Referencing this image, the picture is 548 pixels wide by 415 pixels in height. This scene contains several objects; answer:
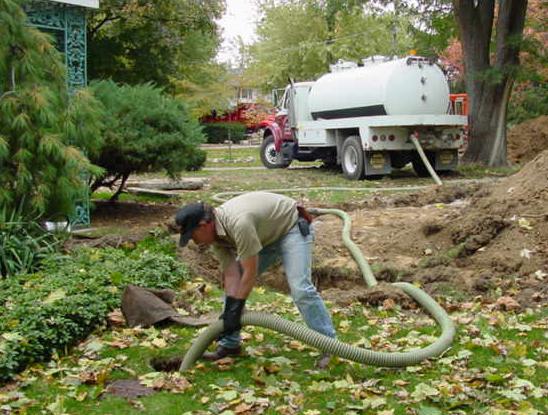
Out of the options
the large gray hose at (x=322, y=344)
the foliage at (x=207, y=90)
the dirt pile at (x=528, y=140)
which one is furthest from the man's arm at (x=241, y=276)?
the foliage at (x=207, y=90)

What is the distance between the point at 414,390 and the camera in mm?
5215

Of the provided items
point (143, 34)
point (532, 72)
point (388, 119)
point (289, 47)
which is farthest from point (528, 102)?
point (289, 47)

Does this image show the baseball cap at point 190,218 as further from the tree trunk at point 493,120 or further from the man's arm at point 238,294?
the tree trunk at point 493,120

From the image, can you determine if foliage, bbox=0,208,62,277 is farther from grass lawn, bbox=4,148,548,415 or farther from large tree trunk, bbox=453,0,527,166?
large tree trunk, bbox=453,0,527,166

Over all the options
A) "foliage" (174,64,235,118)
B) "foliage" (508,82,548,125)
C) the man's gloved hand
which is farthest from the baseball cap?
"foliage" (174,64,235,118)

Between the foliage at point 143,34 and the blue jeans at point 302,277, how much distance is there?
1758 centimetres

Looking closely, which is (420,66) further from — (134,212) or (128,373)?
(128,373)

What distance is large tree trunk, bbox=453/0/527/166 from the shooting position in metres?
21.0

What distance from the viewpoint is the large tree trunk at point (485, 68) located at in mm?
21005

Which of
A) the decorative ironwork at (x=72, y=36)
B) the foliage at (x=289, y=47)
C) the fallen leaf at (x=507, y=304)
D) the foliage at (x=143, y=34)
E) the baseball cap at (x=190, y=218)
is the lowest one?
the fallen leaf at (x=507, y=304)

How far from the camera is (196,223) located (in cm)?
522

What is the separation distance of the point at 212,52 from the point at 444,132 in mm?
21791

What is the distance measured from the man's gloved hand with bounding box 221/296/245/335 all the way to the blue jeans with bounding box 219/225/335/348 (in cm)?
37

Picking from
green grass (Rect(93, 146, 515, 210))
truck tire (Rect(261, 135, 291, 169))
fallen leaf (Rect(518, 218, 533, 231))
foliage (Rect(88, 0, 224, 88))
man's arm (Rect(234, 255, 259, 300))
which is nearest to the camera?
man's arm (Rect(234, 255, 259, 300))
